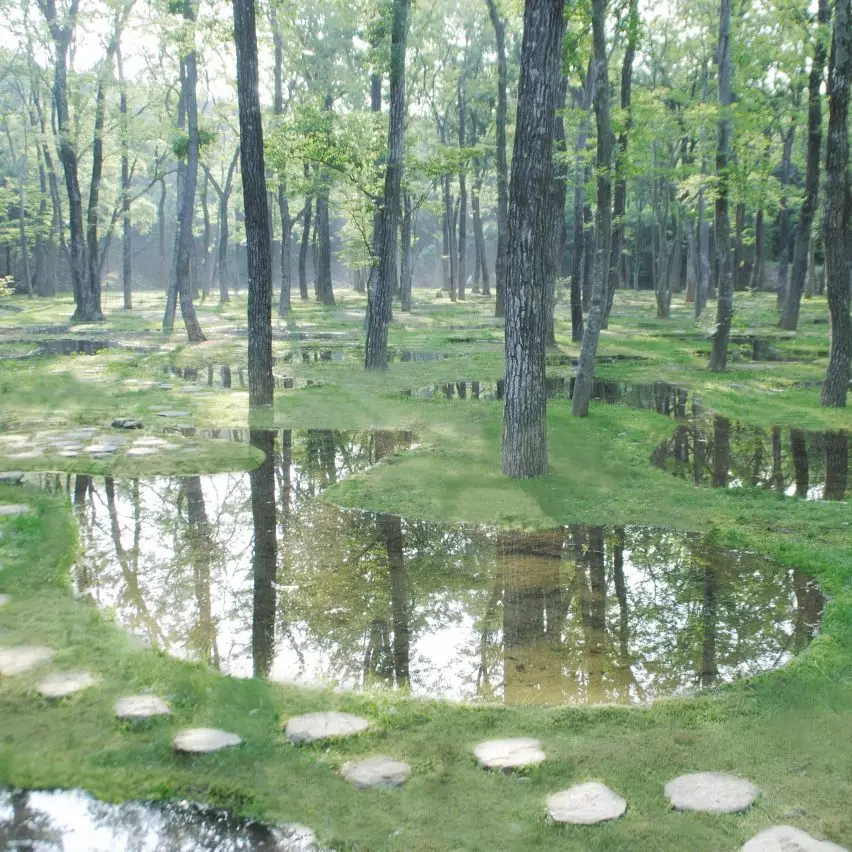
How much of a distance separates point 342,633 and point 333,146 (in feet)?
37.6

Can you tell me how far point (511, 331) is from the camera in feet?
24.9

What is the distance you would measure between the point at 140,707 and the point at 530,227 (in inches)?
207

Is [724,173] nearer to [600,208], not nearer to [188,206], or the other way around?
[600,208]

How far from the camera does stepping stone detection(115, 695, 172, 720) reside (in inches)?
146

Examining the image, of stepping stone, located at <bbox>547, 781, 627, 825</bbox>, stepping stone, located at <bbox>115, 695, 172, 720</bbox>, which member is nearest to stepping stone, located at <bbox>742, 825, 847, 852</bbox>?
stepping stone, located at <bbox>547, 781, 627, 825</bbox>

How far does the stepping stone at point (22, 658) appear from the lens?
13.5ft

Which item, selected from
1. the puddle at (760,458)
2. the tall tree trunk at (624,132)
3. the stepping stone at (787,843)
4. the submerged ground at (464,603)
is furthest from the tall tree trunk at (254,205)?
the stepping stone at (787,843)

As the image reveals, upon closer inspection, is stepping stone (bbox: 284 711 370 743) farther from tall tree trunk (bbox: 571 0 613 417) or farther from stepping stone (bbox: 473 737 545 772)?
tall tree trunk (bbox: 571 0 613 417)

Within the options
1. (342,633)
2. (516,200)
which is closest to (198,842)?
(342,633)

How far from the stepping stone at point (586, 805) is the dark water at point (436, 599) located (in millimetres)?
883

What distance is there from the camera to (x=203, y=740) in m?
3.50

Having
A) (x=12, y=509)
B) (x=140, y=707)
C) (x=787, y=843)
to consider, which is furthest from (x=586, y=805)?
(x=12, y=509)

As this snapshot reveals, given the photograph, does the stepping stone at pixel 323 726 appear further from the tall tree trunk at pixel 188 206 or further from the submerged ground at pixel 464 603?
the tall tree trunk at pixel 188 206

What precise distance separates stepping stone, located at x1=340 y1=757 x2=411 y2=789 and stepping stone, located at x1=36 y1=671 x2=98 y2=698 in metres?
1.46
